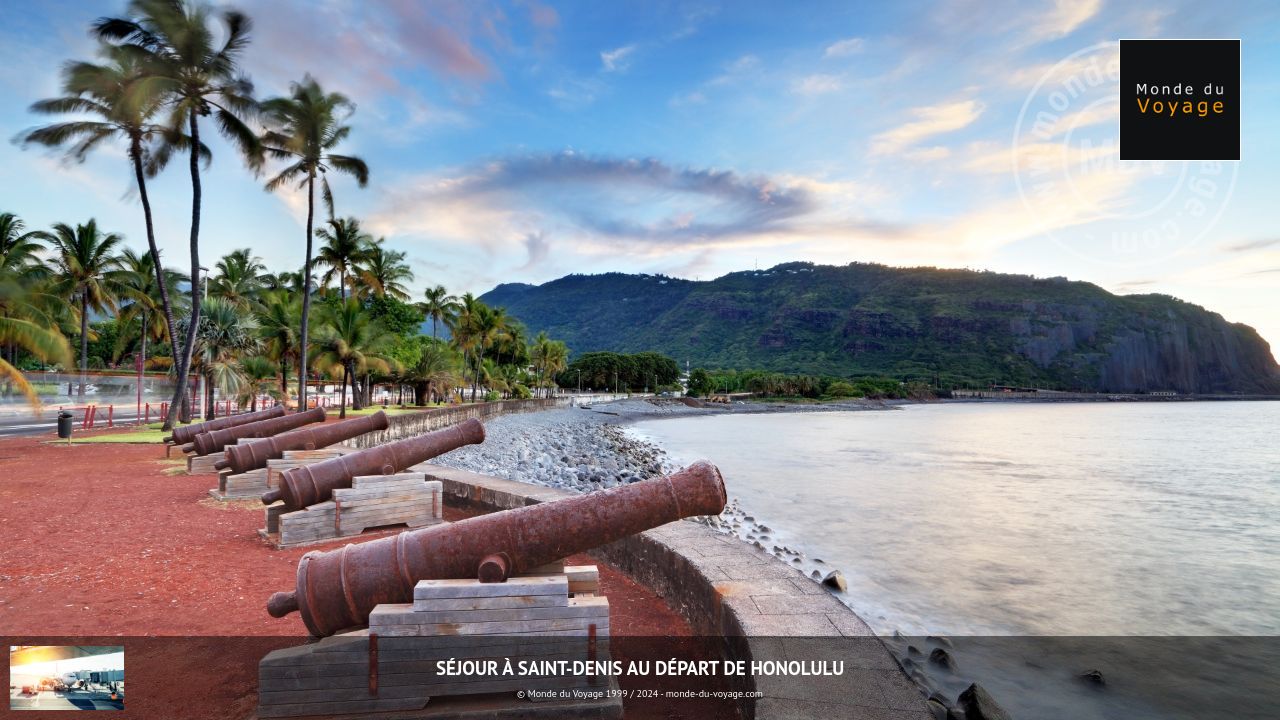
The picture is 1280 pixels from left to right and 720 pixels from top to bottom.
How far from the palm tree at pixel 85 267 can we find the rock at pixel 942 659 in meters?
43.6

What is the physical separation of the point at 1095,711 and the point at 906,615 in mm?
2516

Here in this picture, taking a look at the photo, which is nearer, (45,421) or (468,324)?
(45,421)

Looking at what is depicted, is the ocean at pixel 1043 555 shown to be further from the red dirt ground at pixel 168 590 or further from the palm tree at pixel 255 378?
the palm tree at pixel 255 378

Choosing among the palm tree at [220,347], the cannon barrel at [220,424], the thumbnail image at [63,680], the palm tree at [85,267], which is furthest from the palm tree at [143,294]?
the thumbnail image at [63,680]

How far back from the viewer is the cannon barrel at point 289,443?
26.0 feet

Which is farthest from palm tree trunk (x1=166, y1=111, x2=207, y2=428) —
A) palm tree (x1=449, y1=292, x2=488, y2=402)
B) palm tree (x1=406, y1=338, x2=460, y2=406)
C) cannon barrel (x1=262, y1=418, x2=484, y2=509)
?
palm tree (x1=449, y1=292, x2=488, y2=402)

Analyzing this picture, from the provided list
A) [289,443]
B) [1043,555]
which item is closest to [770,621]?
[289,443]

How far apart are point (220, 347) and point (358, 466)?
2114cm

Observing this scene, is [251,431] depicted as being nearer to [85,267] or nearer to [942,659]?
[942,659]

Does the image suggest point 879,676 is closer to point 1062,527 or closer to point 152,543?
point 152,543

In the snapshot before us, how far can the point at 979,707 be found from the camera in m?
4.05

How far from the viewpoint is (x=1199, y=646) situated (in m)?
7.47

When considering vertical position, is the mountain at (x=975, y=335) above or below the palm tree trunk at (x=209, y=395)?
above

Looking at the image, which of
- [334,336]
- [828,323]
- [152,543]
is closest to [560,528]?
[152,543]
